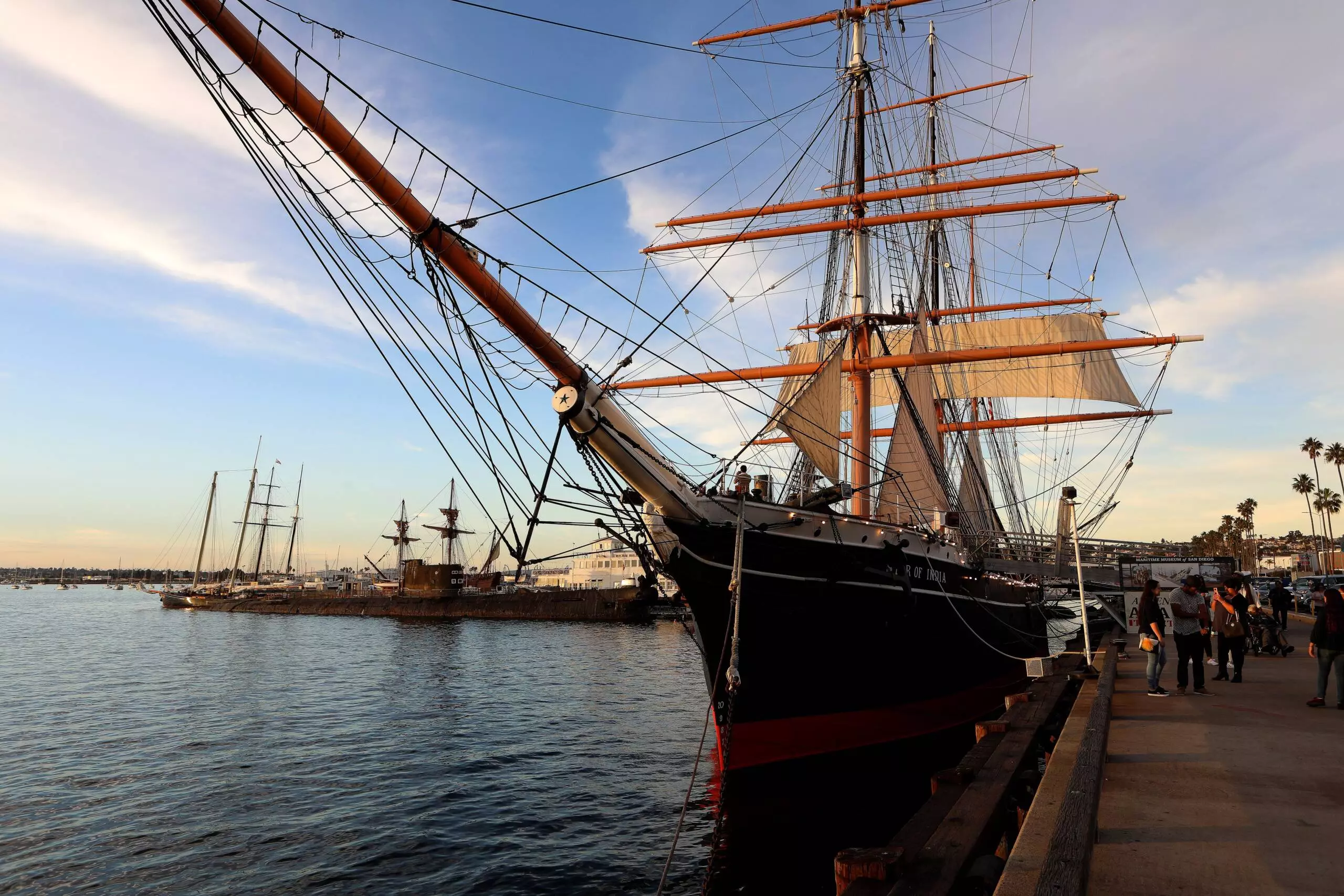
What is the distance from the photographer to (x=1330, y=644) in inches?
360

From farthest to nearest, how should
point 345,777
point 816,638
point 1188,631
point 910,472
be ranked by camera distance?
point 910,472 < point 345,777 < point 816,638 < point 1188,631

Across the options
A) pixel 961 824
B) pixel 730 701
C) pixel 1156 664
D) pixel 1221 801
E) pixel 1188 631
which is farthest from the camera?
pixel 1188 631

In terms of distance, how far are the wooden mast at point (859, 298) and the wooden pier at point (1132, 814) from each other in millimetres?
10574

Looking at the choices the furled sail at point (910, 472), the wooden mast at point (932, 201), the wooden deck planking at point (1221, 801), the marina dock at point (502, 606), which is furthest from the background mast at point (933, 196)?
the marina dock at point (502, 606)

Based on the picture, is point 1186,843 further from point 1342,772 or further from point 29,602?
point 29,602

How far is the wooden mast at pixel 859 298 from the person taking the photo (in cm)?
1908

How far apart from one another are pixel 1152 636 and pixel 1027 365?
27.2m

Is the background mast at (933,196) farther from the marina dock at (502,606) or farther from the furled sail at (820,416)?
the marina dock at (502,606)

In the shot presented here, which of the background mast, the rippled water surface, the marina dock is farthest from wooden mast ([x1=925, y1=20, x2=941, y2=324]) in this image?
the marina dock

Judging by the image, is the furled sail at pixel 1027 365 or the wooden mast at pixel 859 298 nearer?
the wooden mast at pixel 859 298

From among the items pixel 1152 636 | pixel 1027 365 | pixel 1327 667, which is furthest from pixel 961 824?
pixel 1027 365

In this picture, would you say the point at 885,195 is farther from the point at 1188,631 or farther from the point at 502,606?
the point at 502,606

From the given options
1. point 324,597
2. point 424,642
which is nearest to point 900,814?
point 424,642

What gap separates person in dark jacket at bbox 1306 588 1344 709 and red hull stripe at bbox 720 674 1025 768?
6.26 metres
